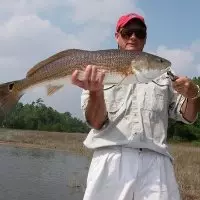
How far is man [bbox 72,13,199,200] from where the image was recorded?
13.3 ft

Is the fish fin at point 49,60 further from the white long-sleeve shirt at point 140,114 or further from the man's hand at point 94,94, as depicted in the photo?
the white long-sleeve shirt at point 140,114

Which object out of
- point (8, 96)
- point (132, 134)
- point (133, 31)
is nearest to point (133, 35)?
point (133, 31)

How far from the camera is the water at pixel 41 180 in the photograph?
47.8 ft

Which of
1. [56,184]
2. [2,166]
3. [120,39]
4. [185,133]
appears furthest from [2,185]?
[185,133]

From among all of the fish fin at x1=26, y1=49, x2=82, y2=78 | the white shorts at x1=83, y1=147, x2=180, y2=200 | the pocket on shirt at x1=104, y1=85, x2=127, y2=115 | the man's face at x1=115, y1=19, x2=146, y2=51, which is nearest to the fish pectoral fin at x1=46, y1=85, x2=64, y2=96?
the fish fin at x1=26, y1=49, x2=82, y2=78

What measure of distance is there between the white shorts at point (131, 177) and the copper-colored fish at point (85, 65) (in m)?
0.68

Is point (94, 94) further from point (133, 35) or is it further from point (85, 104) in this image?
point (133, 35)

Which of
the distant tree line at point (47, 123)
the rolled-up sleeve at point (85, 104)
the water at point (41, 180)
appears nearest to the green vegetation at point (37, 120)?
the distant tree line at point (47, 123)

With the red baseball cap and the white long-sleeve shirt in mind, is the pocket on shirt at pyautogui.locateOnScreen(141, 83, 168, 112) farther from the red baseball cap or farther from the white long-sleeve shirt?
the red baseball cap

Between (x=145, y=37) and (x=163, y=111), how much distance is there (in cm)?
77

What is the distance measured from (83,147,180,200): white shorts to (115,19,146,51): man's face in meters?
1.04

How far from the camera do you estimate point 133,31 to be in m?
4.49

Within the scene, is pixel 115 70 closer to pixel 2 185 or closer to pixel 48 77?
pixel 48 77

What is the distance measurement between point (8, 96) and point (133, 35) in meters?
1.34
